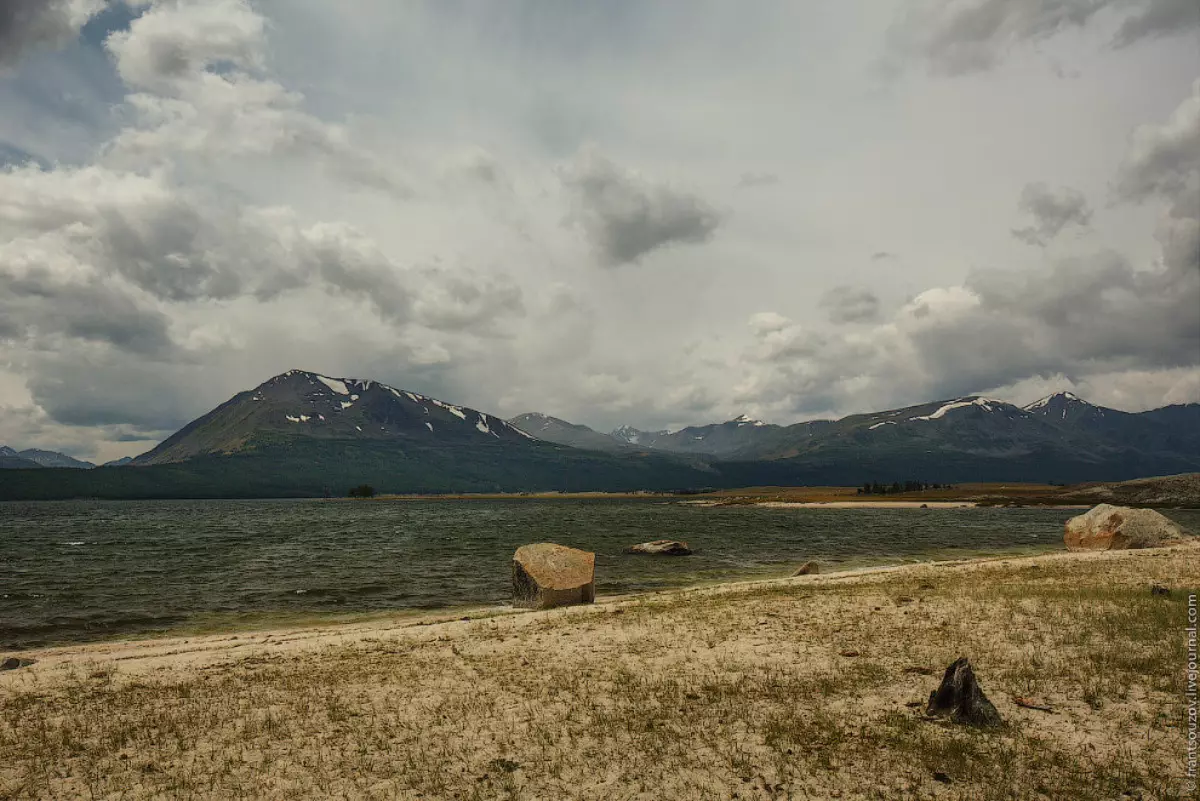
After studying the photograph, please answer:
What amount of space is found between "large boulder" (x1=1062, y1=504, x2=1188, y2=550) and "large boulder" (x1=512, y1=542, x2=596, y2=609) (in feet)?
162

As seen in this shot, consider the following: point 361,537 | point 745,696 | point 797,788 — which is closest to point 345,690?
point 745,696

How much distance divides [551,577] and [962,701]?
24.7 metres

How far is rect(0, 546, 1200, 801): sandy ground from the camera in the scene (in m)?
11.4

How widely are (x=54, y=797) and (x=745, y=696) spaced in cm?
1408

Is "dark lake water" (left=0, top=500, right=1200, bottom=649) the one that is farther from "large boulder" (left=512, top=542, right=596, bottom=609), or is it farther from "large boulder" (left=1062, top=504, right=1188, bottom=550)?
"large boulder" (left=1062, top=504, right=1188, bottom=550)

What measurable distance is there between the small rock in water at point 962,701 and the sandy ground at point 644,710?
1.47 feet

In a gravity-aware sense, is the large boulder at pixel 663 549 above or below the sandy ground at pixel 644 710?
below

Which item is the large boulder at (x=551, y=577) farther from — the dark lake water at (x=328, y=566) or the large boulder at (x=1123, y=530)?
the large boulder at (x=1123, y=530)

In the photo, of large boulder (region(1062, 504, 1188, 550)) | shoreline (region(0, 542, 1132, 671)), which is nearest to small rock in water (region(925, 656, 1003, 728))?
shoreline (region(0, 542, 1132, 671))

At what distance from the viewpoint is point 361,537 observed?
99562 millimetres

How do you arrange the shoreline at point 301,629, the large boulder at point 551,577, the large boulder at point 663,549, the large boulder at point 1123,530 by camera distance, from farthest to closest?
the large boulder at point 663,549 → the large boulder at point 1123,530 → the large boulder at point 551,577 → the shoreline at point 301,629

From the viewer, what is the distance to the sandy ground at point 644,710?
448 inches

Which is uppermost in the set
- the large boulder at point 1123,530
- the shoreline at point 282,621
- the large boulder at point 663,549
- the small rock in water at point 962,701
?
the small rock in water at point 962,701

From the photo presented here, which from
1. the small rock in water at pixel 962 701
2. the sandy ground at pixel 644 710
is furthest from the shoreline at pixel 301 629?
the small rock in water at pixel 962 701
